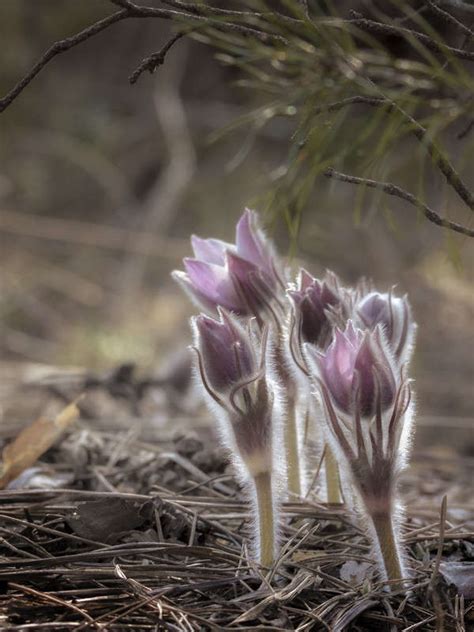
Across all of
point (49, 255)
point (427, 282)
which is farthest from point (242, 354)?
point (49, 255)

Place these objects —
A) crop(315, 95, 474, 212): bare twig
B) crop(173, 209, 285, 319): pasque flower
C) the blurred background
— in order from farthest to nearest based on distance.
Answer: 1. the blurred background
2. crop(173, 209, 285, 319): pasque flower
3. crop(315, 95, 474, 212): bare twig

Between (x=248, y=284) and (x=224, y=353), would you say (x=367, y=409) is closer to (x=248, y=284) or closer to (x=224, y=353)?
(x=224, y=353)

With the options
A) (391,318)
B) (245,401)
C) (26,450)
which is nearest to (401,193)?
(391,318)

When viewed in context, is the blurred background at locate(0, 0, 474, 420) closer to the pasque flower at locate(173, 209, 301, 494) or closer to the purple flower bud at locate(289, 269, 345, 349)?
the pasque flower at locate(173, 209, 301, 494)

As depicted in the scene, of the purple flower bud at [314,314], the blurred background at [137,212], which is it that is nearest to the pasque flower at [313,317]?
the purple flower bud at [314,314]

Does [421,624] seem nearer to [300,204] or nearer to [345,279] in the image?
[300,204]

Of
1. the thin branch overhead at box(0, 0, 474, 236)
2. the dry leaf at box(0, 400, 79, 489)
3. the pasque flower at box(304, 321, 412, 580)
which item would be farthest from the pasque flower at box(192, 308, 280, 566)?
the dry leaf at box(0, 400, 79, 489)
